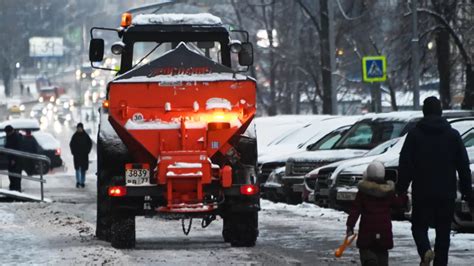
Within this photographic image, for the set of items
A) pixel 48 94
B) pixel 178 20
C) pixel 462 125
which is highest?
pixel 48 94

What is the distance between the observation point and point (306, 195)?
2359 cm

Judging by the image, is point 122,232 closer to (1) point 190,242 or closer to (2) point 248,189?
(1) point 190,242

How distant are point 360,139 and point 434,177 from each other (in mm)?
12268

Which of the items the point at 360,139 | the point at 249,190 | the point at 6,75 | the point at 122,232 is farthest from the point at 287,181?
the point at 6,75

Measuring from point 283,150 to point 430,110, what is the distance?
56.1 ft

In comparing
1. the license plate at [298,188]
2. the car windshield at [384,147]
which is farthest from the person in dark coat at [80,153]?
the car windshield at [384,147]

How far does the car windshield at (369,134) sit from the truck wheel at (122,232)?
783cm

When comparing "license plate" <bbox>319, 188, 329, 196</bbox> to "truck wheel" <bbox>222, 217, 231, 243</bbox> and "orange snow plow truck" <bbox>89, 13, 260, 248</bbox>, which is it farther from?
"orange snow plow truck" <bbox>89, 13, 260, 248</bbox>

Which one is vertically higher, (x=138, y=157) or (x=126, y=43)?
(x=126, y=43)

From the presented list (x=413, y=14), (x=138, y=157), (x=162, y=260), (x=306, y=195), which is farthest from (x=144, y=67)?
(x=413, y=14)

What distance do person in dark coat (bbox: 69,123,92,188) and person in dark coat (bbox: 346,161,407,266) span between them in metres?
23.5

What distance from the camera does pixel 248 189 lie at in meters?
16.2

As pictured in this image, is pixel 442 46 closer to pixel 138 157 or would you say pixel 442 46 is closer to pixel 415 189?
pixel 138 157

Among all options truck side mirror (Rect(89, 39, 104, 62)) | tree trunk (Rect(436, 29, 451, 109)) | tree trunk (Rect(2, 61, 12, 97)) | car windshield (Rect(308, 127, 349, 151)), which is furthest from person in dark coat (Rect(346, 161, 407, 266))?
tree trunk (Rect(2, 61, 12, 97))
